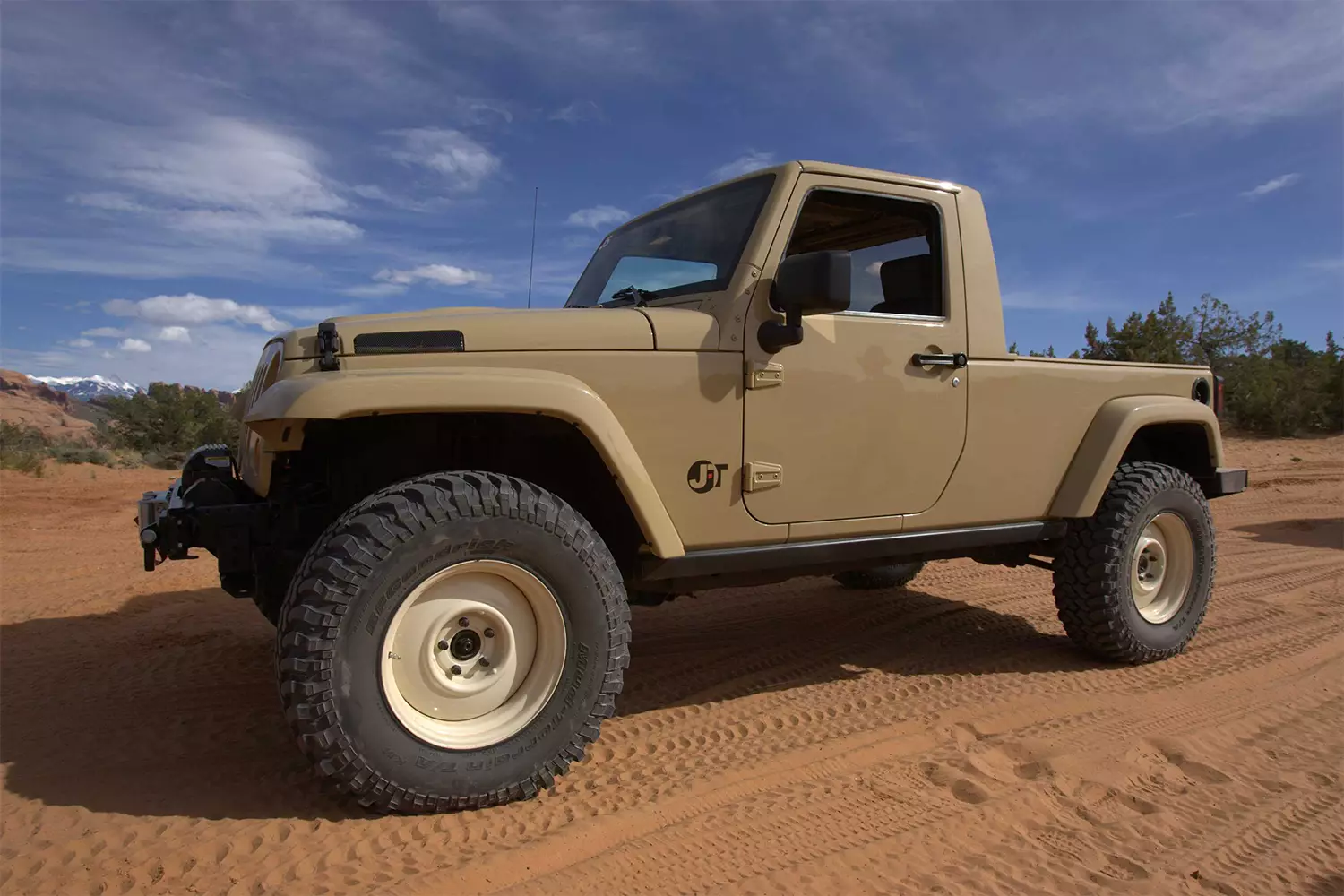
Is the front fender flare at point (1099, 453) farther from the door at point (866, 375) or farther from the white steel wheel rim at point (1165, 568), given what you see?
the door at point (866, 375)

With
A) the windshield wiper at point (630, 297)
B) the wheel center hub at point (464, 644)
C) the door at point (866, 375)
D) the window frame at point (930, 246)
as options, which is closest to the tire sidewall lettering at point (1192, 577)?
the door at point (866, 375)

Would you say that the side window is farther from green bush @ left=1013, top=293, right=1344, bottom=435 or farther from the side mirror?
green bush @ left=1013, top=293, right=1344, bottom=435

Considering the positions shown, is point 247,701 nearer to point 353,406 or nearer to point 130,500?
point 353,406

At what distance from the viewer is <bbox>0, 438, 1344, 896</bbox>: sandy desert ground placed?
7.13 ft

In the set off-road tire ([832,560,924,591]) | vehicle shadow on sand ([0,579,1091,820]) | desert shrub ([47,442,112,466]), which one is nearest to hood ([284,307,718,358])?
vehicle shadow on sand ([0,579,1091,820])

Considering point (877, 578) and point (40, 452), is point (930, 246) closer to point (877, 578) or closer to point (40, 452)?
point (877, 578)

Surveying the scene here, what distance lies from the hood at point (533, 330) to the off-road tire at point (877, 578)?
3223mm

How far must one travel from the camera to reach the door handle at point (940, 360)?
11.0ft

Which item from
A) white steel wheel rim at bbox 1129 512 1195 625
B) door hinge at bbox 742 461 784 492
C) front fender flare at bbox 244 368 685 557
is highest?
front fender flare at bbox 244 368 685 557

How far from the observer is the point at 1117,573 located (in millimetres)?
3951

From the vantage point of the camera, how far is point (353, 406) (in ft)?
7.53

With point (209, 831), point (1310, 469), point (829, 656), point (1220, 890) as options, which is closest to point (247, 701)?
point (209, 831)

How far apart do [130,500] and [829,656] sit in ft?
31.0

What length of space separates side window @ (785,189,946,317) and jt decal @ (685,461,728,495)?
105 cm
